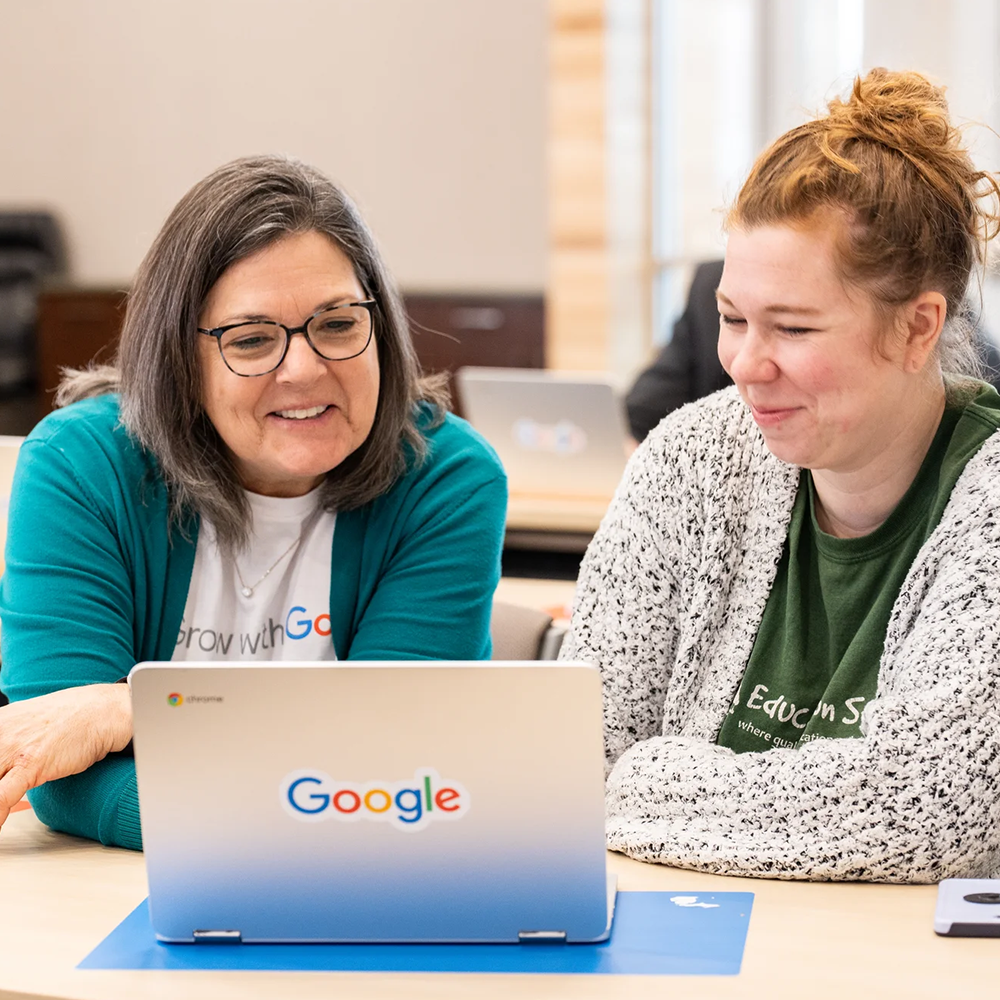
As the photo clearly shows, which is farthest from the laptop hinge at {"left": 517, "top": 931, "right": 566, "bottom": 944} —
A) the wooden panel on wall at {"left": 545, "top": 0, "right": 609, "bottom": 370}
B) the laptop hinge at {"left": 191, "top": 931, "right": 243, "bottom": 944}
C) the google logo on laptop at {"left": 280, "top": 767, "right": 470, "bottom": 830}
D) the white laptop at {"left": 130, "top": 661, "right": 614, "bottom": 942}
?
the wooden panel on wall at {"left": 545, "top": 0, "right": 609, "bottom": 370}

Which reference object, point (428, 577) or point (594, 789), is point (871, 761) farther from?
point (428, 577)

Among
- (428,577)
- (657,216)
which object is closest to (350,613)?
(428,577)

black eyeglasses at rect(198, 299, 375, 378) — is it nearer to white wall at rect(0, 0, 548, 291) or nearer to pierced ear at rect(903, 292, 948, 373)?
pierced ear at rect(903, 292, 948, 373)

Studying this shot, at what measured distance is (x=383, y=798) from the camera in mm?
1156

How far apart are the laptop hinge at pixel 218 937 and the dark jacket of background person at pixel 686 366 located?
7.63 feet

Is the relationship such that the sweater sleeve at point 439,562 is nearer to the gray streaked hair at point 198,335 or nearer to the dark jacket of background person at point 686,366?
the gray streaked hair at point 198,335

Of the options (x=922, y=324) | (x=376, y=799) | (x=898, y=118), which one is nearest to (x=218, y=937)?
(x=376, y=799)

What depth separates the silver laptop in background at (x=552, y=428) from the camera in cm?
347

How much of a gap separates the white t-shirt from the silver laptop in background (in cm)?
166

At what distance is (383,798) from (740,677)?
55 cm

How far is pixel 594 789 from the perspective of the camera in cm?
114

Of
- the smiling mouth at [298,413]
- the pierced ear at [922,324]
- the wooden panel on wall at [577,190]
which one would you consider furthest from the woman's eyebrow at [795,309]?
the wooden panel on wall at [577,190]

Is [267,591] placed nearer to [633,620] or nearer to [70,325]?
[633,620]

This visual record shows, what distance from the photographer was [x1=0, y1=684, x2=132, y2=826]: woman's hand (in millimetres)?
1462
